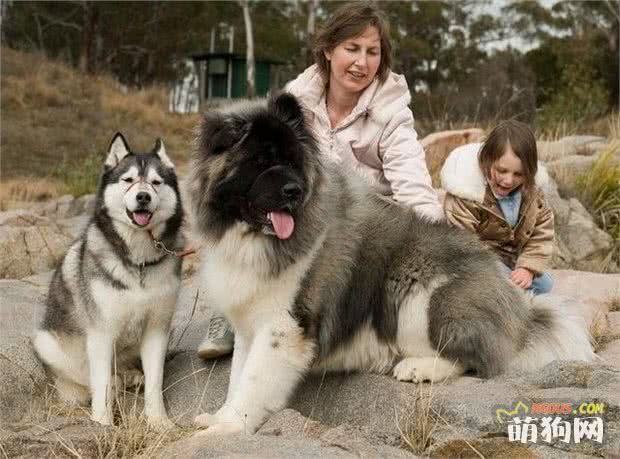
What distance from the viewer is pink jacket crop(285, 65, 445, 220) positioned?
15.5 feet

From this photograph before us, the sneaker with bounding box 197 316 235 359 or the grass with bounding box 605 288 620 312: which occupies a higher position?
the grass with bounding box 605 288 620 312

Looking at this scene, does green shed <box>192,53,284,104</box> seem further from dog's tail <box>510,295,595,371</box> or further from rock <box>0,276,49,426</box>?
dog's tail <box>510,295,595,371</box>

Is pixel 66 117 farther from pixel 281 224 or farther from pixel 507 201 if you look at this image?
pixel 281 224

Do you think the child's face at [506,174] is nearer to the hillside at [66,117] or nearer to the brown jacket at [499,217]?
the brown jacket at [499,217]

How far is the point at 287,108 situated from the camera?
3736 millimetres

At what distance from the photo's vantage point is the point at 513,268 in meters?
4.96

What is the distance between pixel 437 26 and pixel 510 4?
3062 mm

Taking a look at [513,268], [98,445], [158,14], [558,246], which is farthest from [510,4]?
[98,445]

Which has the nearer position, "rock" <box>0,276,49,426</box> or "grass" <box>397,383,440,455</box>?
"grass" <box>397,383,440,455</box>

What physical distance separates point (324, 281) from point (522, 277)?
1471 millimetres

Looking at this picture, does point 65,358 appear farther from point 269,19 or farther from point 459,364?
point 269,19

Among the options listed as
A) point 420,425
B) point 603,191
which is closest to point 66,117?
point 603,191

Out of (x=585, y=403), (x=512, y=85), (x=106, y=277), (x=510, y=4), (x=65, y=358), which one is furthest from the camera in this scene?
(x=510, y=4)

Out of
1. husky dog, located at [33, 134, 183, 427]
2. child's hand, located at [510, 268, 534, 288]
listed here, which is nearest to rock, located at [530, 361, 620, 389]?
child's hand, located at [510, 268, 534, 288]
